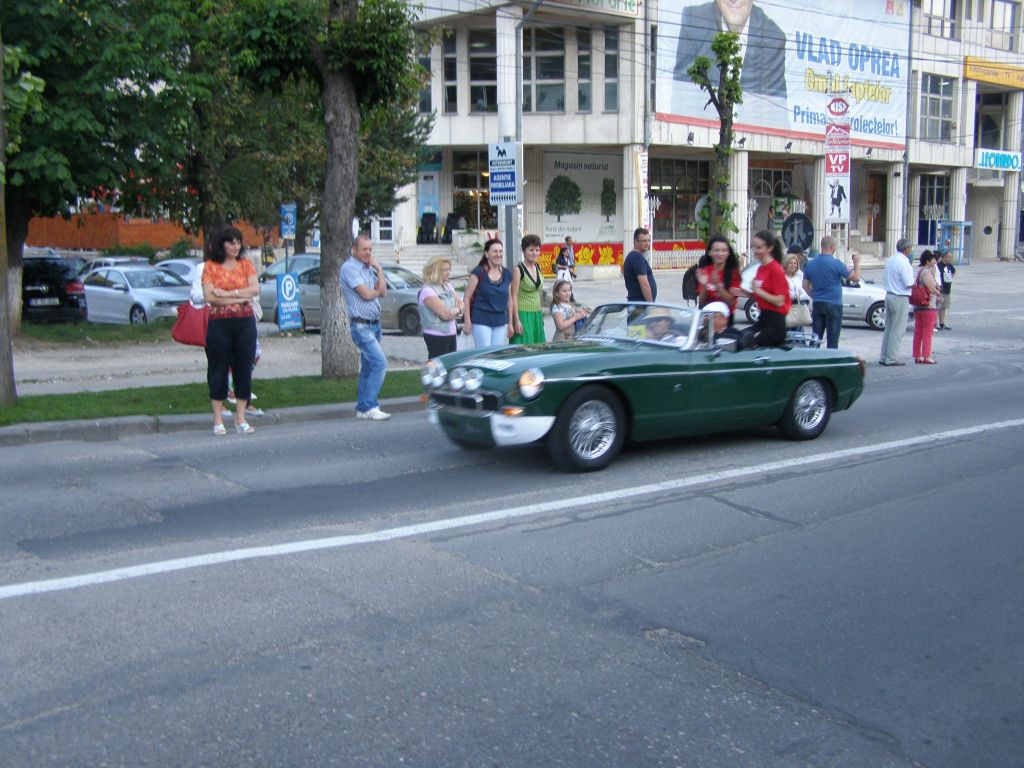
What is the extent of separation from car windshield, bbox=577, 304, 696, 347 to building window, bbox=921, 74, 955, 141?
4827cm

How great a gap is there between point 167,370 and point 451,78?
28.1 m

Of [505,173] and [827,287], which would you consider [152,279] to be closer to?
[505,173]

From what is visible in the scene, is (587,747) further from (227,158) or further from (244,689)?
(227,158)

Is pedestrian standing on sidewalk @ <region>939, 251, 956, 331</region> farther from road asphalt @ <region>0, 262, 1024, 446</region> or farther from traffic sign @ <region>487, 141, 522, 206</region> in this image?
traffic sign @ <region>487, 141, 522, 206</region>

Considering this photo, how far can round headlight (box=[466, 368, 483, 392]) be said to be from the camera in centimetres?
808

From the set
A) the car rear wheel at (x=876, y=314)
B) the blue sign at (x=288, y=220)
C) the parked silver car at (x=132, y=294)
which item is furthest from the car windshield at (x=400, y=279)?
the car rear wheel at (x=876, y=314)

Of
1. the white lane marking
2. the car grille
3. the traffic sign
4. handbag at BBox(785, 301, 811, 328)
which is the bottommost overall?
the white lane marking

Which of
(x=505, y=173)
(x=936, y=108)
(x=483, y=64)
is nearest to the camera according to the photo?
(x=505, y=173)

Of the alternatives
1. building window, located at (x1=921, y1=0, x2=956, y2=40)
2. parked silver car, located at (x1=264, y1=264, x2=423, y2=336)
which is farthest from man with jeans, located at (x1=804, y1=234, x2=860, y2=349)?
building window, located at (x1=921, y1=0, x2=956, y2=40)

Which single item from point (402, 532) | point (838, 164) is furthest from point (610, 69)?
point (402, 532)

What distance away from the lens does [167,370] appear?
14.9 metres

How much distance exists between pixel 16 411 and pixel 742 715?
27.1 feet

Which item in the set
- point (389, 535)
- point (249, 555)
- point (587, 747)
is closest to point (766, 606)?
point (587, 747)

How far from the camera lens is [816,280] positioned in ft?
50.3
